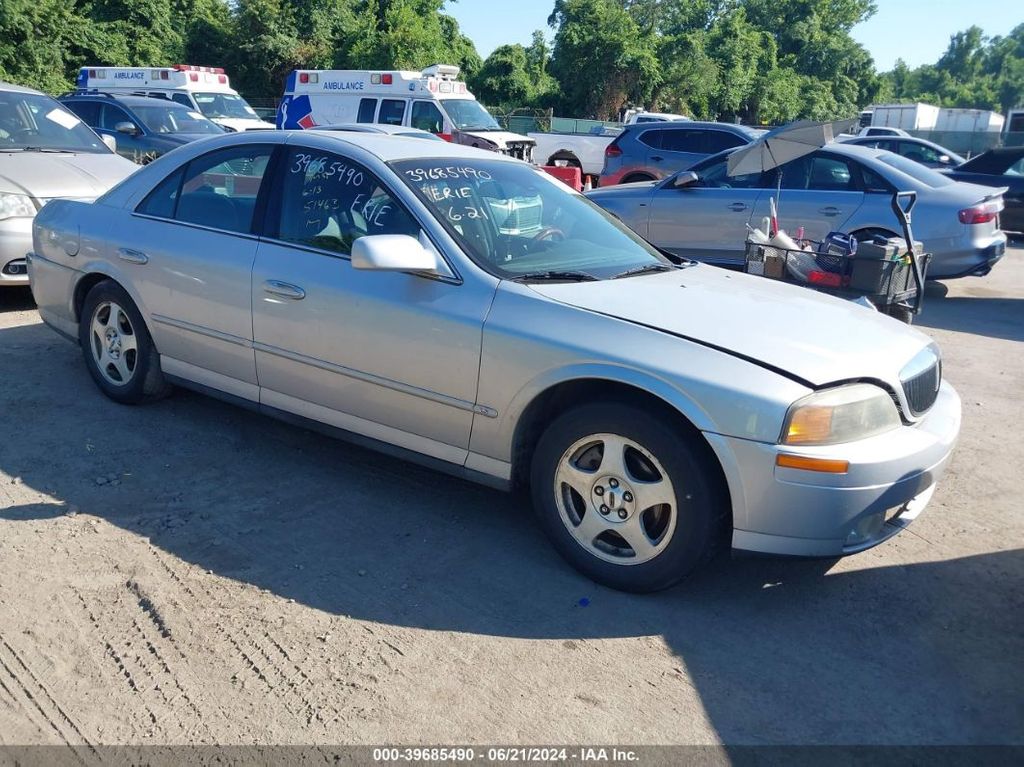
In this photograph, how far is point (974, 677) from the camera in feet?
10.4

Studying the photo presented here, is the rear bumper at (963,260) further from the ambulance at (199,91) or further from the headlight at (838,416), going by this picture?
the ambulance at (199,91)

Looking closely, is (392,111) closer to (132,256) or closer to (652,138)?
(652,138)

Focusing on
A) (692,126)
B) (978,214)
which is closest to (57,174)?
(978,214)

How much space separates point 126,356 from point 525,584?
291cm

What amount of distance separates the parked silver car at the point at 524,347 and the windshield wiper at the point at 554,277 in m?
0.01

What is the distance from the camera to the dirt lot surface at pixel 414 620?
2.87 meters

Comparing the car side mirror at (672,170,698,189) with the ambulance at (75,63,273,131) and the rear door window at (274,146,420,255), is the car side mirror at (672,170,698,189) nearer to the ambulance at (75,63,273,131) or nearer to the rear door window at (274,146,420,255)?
the rear door window at (274,146,420,255)

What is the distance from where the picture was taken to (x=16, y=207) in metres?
7.00

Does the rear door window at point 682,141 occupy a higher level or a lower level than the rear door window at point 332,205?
higher

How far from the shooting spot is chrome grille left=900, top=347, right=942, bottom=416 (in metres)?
3.60

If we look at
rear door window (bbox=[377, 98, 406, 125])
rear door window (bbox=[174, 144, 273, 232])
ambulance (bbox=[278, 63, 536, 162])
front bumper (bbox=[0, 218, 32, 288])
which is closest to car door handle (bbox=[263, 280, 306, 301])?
rear door window (bbox=[174, 144, 273, 232])

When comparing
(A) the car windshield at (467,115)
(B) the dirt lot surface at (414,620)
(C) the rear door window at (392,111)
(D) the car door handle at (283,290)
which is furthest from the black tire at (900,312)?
(C) the rear door window at (392,111)

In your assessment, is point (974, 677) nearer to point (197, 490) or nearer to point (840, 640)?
point (840, 640)

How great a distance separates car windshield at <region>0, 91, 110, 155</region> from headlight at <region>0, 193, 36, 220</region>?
3.52ft
